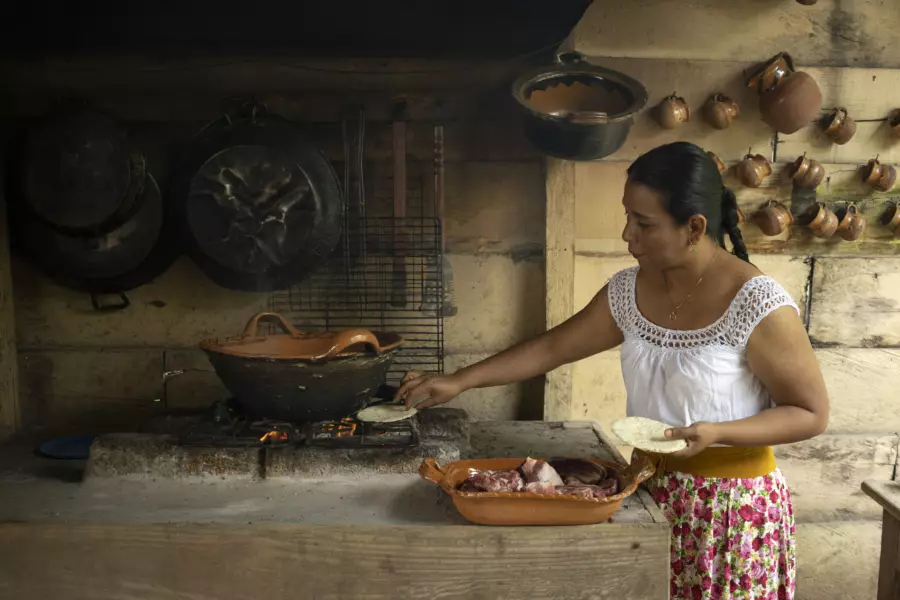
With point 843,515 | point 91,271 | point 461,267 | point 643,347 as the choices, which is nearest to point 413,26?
point 461,267

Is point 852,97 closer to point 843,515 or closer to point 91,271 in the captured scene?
point 843,515

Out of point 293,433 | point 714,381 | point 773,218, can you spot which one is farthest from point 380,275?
point 773,218

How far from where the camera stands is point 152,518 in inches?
61.6

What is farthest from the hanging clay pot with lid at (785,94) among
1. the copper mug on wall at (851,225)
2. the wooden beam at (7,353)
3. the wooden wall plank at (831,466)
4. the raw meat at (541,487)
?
the wooden beam at (7,353)

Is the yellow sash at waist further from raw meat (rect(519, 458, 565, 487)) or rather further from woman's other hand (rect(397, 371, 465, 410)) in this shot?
woman's other hand (rect(397, 371, 465, 410))

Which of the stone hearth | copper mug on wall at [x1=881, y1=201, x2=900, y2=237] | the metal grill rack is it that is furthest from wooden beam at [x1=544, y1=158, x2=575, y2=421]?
copper mug on wall at [x1=881, y1=201, x2=900, y2=237]

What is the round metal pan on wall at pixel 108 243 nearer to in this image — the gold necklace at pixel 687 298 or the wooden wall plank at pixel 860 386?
the gold necklace at pixel 687 298

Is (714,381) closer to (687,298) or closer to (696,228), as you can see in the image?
(687,298)

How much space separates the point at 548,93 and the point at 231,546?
148 cm

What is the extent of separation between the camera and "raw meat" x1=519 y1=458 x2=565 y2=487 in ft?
5.18

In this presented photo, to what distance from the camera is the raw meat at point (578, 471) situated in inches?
63.2

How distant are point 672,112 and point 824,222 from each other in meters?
0.62

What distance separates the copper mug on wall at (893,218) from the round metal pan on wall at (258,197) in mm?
1802

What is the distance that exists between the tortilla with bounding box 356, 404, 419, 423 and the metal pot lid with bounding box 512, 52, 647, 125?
0.86m
